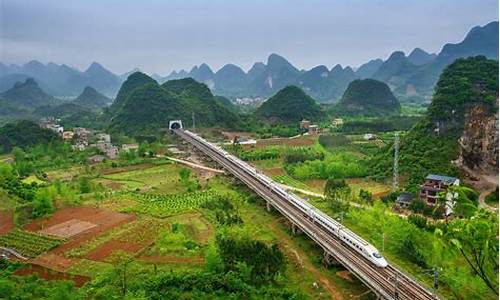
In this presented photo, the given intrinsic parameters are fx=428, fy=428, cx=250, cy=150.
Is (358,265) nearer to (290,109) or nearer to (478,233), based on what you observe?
(478,233)

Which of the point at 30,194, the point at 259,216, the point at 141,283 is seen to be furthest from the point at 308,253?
the point at 30,194

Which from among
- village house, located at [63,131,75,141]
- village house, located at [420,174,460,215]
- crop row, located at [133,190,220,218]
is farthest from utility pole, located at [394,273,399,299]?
village house, located at [63,131,75,141]

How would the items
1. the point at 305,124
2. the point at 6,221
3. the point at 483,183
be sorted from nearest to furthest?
the point at 6,221 → the point at 483,183 → the point at 305,124

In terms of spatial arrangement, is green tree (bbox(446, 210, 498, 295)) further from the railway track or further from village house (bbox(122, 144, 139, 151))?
village house (bbox(122, 144, 139, 151))

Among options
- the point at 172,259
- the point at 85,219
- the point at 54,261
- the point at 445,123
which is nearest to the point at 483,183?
the point at 445,123

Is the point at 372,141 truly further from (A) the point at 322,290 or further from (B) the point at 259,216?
(A) the point at 322,290

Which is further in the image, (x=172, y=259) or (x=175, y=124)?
(x=175, y=124)

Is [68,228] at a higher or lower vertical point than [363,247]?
lower
